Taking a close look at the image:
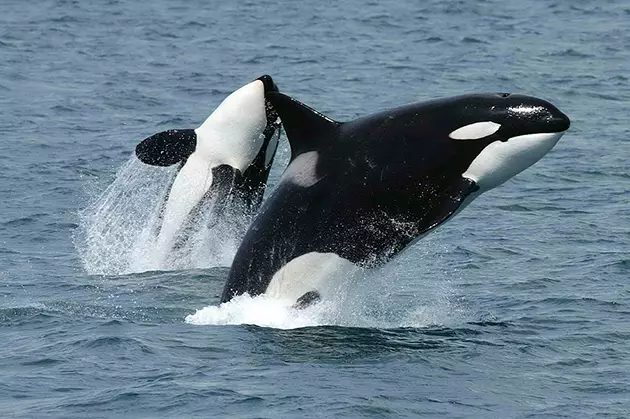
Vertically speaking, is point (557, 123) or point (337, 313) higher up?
point (557, 123)

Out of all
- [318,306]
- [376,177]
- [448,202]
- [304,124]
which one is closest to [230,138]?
[304,124]

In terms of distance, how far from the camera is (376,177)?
1415 cm

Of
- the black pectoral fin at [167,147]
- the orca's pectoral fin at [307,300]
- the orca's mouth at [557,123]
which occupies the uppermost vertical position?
the orca's mouth at [557,123]

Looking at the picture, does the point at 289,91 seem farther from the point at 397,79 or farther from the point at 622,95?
the point at 622,95

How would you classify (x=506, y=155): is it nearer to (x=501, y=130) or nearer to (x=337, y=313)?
(x=501, y=130)

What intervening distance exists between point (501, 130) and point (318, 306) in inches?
107

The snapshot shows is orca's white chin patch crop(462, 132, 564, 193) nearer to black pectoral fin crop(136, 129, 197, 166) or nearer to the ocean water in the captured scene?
the ocean water

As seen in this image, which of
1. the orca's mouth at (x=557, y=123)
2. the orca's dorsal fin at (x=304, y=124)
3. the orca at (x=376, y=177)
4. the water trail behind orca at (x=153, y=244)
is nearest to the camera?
the orca's mouth at (x=557, y=123)

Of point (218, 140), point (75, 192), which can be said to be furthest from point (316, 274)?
point (75, 192)

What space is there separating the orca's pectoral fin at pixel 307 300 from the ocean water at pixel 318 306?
10cm

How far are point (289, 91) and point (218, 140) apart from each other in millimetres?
12772

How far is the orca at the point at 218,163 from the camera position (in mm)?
17797

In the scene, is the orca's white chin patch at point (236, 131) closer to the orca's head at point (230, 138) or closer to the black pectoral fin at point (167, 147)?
the orca's head at point (230, 138)

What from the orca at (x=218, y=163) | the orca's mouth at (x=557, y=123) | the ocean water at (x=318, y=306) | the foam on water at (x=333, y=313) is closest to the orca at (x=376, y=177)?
the orca's mouth at (x=557, y=123)
